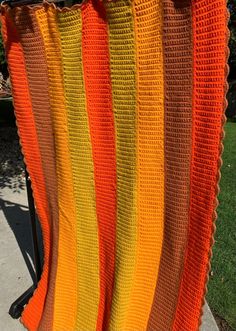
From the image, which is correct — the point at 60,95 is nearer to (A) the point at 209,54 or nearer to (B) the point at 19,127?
(B) the point at 19,127

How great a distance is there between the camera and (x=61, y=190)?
87.2 inches

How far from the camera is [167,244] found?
192 centimetres

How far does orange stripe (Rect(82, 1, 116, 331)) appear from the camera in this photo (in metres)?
1.75

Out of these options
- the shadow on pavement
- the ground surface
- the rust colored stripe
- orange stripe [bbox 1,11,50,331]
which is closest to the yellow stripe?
the rust colored stripe

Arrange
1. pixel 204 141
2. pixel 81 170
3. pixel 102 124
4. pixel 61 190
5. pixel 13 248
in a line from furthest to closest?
pixel 13 248 → pixel 61 190 → pixel 81 170 → pixel 102 124 → pixel 204 141

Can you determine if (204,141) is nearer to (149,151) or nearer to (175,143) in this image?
(175,143)

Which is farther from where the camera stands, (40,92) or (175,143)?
(40,92)

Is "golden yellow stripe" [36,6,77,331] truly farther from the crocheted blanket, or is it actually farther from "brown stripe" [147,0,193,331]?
"brown stripe" [147,0,193,331]

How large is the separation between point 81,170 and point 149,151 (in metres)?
0.42

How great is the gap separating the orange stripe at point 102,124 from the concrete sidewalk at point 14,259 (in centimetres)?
94

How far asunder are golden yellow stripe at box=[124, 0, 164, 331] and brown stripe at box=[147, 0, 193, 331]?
0.03 m

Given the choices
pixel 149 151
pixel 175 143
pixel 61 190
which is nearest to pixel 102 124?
A: pixel 149 151

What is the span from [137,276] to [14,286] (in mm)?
1458

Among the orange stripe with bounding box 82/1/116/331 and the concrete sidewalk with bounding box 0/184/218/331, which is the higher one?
the orange stripe with bounding box 82/1/116/331
